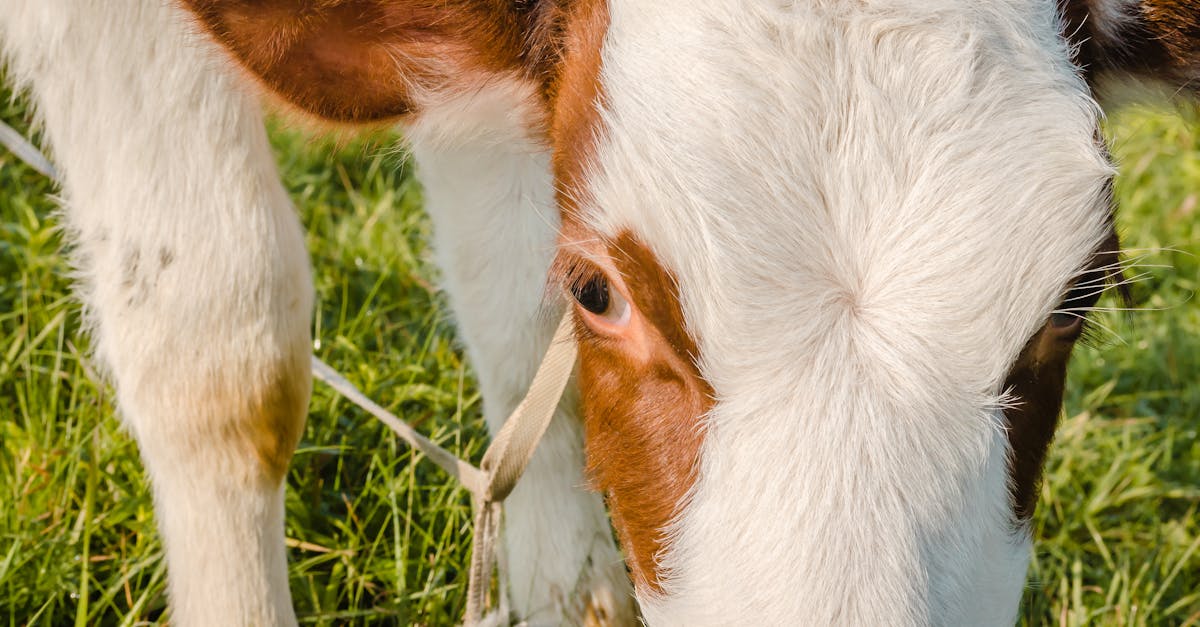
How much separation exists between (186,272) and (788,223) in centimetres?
160

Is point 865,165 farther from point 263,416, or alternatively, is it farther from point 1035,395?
point 263,416

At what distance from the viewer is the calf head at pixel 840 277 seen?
1844 mm

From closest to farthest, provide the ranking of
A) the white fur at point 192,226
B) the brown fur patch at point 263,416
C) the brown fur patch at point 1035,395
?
the brown fur patch at point 1035,395, the white fur at point 192,226, the brown fur patch at point 263,416

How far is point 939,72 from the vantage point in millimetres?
1942

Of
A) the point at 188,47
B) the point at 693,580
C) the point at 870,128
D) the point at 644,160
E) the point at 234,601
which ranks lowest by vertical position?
the point at 234,601

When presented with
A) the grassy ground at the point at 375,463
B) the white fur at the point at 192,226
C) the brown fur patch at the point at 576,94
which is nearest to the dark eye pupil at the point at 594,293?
the brown fur patch at the point at 576,94

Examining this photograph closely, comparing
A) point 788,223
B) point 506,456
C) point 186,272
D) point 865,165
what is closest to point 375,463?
point 506,456

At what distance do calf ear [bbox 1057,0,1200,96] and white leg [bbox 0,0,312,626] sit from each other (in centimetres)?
172

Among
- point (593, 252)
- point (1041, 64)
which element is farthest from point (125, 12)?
point (1041, 64)

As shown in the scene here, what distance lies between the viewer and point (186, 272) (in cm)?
290

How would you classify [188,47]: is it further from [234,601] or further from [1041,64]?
[1041,64]

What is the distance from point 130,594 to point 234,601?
47 centimetres

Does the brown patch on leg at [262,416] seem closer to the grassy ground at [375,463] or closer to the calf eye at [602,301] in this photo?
the grassy ground at [375,463]

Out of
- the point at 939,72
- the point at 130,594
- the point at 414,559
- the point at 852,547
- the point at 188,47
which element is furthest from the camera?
the point at 414,559
